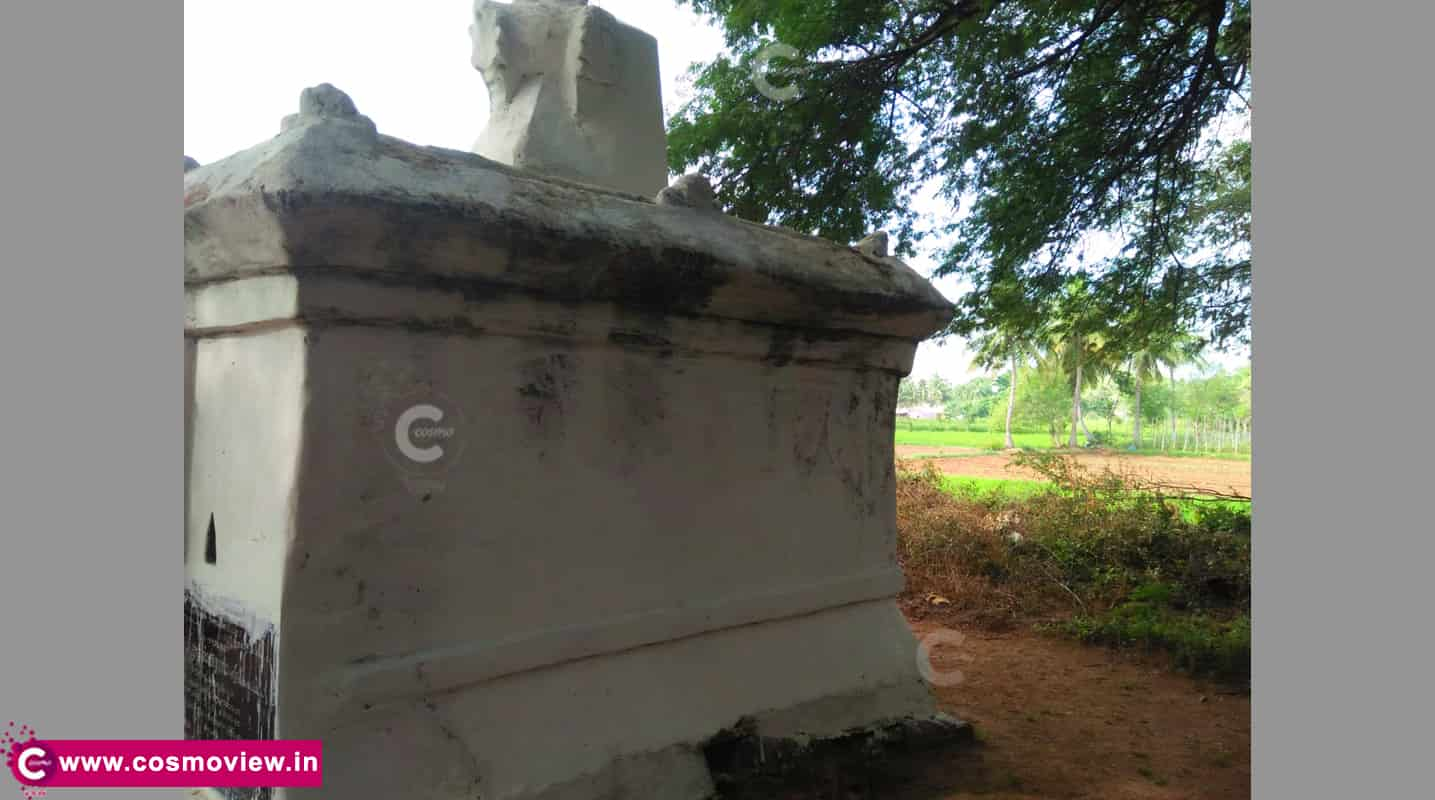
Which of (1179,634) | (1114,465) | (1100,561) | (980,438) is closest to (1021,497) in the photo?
(1114,465)

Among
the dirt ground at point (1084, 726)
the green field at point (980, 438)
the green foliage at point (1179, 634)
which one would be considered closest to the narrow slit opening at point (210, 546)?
the dirt ground at point (1084, 726)

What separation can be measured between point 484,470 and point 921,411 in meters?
20.7

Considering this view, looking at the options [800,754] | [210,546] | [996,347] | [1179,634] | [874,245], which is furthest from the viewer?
[996,347]

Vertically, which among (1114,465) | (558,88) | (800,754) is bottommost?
(800,754)

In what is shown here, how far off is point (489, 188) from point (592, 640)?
1048 millimetres

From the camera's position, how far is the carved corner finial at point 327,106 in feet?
5.68

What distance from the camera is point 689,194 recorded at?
2.29 metres

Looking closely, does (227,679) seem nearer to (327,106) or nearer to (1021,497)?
(327,106)

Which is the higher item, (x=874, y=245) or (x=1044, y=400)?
(x=874, y=245)

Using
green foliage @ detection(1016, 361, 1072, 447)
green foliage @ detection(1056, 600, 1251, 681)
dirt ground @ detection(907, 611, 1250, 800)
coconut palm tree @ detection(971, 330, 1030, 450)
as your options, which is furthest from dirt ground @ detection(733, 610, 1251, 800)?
green foliage @ detection(1016, 361, 1072, 447)

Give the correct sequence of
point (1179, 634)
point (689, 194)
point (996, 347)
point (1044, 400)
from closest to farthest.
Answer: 1. point (689, 194)
2. point (1179, 634)
3. point (996, 347)
4. point (1044, 400)

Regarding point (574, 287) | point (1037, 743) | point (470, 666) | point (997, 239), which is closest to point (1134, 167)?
point (997, 239)

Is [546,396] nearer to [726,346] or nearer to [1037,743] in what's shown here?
[726,346]

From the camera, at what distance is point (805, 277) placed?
2.38 meters
